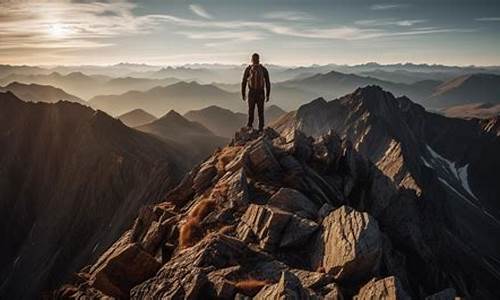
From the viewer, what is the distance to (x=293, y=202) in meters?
21.5

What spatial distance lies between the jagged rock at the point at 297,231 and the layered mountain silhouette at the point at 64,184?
241 ft

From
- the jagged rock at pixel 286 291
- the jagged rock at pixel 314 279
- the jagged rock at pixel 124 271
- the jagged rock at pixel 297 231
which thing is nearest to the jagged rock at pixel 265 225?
the jagged rock at pixel 297 231

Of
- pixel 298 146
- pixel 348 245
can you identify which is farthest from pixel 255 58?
pixel 348 245

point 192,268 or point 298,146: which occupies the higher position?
point 298,146

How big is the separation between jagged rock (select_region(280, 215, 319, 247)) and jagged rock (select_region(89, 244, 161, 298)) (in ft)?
19.3

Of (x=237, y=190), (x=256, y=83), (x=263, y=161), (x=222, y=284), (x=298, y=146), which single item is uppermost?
(x=256, y=83)

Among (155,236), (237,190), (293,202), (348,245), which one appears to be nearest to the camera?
(348,245)

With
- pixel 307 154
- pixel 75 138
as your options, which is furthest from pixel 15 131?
pixel 307 154

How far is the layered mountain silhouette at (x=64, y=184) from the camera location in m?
99.8

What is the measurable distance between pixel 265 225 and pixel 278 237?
0.83m

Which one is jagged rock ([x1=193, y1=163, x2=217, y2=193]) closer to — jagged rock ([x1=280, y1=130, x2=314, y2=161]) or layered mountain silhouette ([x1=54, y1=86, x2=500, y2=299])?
layered mountain silhouette ([x1=54, y1=86, x2=500, y2=299])

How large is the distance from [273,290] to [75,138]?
13535 centimetres

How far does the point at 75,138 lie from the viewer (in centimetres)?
13600

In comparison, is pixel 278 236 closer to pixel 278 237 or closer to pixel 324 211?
pixel 278 237
